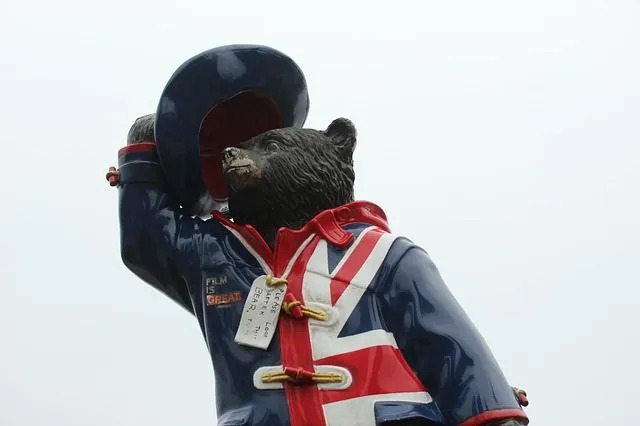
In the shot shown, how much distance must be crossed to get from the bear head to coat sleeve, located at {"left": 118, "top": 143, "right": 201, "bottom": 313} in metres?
0.24

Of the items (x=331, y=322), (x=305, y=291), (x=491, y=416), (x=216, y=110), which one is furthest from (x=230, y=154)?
(x=491, y=416)

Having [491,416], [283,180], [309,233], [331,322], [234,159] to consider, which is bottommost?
[491,416]

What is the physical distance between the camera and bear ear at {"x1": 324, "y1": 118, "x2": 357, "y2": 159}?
420cm

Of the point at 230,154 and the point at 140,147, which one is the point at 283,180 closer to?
the point at 230,154

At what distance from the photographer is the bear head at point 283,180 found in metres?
3.99

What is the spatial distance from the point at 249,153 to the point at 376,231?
60cm

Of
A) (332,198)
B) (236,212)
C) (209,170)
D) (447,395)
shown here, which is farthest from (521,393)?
(209,170)

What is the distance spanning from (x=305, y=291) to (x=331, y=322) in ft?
0.56

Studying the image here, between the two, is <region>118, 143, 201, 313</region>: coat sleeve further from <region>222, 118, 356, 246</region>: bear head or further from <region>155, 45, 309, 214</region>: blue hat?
<region>222, 118, 356, 246</region>: bear head

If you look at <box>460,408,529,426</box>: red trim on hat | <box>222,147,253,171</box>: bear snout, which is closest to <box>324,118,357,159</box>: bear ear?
<box>222,147,253,171</box>: bear snout

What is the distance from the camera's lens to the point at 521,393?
3.62m

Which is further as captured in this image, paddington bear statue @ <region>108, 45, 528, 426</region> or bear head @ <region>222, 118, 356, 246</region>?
bear head @ <region>222, 118, 356, 246</region>

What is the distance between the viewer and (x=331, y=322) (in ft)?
11.9

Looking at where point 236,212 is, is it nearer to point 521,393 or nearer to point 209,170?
point 209,170
